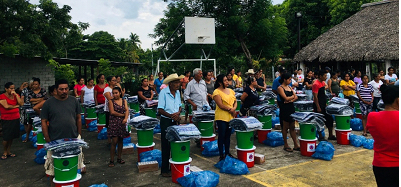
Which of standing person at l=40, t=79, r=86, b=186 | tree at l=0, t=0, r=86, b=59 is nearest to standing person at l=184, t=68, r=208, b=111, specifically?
standing person at l=40, t=79, r=86, b=186

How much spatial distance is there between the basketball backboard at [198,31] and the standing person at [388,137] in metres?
13.6

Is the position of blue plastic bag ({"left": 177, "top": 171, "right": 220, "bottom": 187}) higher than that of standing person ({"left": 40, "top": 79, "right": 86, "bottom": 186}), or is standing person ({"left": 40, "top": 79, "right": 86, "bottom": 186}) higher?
standing person ({"left": 40, "top": 79, "right": 86, "bottom": 186})

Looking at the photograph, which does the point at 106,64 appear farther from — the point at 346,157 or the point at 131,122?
the point at 346,157

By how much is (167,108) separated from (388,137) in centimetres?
322

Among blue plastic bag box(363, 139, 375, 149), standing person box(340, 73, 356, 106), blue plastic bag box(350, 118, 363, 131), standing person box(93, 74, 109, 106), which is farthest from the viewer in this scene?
standing person box(340, 73, 356, 106)

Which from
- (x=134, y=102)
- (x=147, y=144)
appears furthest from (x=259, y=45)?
(x=147, y=144)

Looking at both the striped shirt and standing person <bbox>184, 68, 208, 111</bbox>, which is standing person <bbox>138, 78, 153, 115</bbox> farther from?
the striped shirt

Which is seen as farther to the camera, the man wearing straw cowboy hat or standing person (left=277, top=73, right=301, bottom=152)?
standing person (left=277, top=73, right=301, bottom=152)

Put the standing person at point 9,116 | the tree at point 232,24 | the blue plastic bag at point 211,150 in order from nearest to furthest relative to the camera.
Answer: the blue plastic bag at point 211,150, the standing person at point 9,116, the tree at point 232,24

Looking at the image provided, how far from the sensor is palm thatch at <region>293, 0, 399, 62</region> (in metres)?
17.8

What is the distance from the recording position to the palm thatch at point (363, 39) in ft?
58.3

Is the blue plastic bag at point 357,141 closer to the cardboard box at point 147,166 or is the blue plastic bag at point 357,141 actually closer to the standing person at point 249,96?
the standing person at point 249,96

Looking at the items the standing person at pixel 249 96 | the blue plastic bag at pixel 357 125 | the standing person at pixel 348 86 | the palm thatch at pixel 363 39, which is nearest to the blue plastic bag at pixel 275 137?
the standing person at pixel 249 96

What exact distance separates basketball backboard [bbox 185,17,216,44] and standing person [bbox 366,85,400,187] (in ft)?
44.5
